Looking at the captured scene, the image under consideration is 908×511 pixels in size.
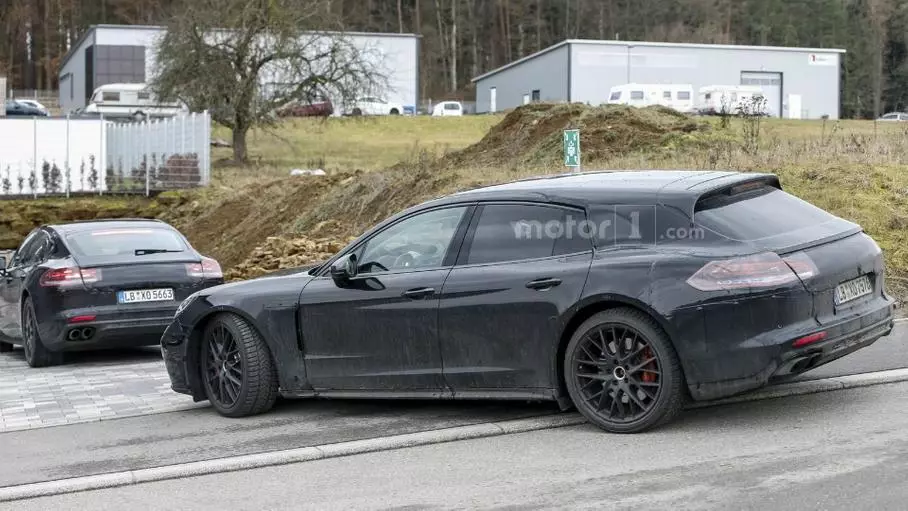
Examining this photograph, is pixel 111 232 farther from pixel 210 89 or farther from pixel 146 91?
pixel 146 91

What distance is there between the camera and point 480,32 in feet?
380

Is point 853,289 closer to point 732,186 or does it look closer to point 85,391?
point 732,186

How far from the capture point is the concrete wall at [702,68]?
67.6 m

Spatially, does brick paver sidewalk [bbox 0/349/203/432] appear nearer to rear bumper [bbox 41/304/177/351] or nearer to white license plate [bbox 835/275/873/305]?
rear bumper [bbox 41/304/177/351]

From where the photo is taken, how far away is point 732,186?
24.5 feet

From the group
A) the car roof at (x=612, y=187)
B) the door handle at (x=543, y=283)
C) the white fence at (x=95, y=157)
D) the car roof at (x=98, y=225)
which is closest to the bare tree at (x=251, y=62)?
the white fence at (x=95, y=157)

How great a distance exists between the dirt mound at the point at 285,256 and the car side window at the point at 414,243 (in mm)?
9307

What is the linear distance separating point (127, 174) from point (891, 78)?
222 feet

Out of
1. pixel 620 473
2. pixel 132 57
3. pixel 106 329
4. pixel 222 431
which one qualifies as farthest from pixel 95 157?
pixel 132 57

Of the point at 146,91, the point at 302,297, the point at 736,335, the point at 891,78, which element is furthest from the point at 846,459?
the point at 891,78

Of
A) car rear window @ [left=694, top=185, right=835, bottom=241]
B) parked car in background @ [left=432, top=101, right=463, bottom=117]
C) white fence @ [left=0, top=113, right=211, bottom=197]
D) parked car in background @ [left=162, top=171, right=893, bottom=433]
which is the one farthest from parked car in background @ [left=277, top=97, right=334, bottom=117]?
car rear window @ [left=694, top=185, right=835, bottom=241]

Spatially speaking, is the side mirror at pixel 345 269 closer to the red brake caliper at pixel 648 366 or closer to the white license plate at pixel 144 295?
the red brake caliper at pixel 648 366

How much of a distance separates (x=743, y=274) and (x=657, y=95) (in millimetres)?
55477

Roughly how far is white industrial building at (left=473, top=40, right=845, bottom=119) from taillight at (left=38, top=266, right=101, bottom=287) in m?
55.0
